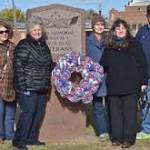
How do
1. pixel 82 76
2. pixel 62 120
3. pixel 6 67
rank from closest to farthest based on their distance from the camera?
pixel 6 67
pixel 82 76
pixel 62 120

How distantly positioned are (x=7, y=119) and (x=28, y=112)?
26.9 inches

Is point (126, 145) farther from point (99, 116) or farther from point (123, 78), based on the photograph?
point (123, 78)

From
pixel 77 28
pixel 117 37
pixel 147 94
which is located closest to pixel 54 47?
pixel 77 28

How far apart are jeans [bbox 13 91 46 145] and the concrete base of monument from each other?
0.39 meters

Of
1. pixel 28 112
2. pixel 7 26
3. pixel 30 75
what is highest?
pixel 7 26

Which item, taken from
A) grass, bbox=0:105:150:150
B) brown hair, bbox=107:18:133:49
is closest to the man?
grass, bbox=0:105:150:150

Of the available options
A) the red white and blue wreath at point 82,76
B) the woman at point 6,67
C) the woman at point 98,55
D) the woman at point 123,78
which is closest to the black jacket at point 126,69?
the woman at point 123,78

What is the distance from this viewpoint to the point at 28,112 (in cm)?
813

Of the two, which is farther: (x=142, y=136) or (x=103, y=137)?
(x=142, y=136)

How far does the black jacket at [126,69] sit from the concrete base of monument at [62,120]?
2.75ft

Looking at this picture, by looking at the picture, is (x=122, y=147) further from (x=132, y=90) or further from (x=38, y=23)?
(x=38, y=23)

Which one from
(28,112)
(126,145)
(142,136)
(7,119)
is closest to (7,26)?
(28,112)

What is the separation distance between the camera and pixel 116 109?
8539 millimetres

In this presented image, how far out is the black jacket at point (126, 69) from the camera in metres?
8.39
